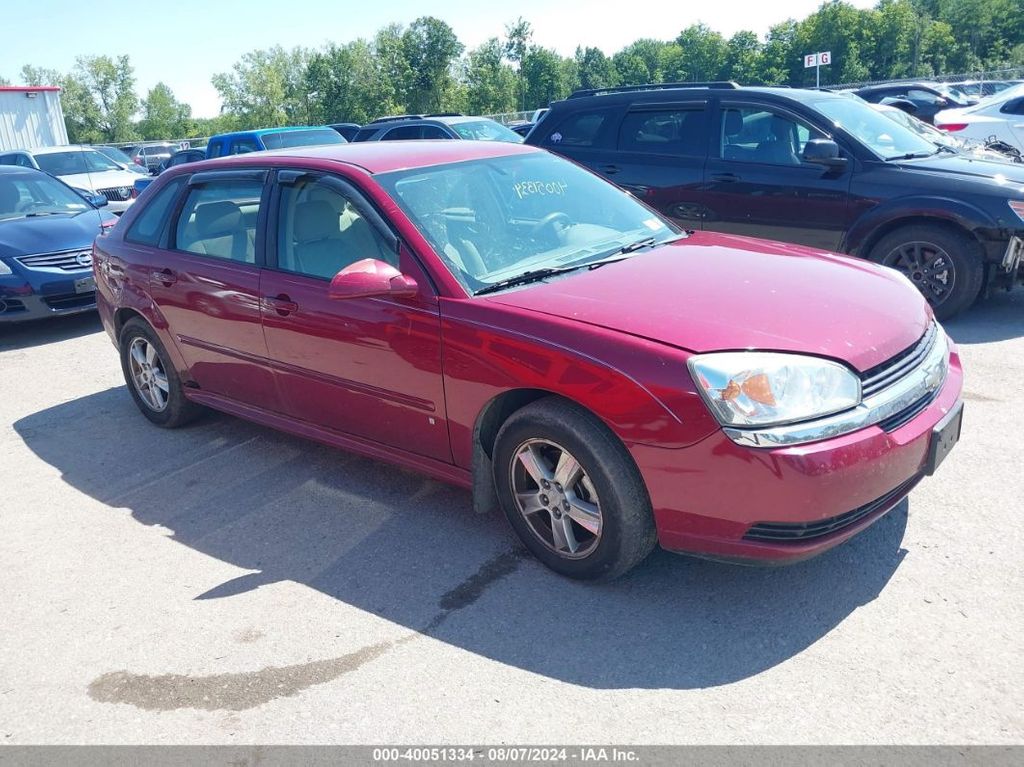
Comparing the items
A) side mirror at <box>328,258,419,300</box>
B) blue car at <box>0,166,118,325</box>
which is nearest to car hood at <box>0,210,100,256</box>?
blue car at <box>0,166,118,325</box>

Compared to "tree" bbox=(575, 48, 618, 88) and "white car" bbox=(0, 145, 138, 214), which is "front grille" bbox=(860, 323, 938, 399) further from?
"tree" bbox=(575, 48, 618, 88)

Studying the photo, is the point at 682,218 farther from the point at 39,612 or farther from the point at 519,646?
the point at 39,612

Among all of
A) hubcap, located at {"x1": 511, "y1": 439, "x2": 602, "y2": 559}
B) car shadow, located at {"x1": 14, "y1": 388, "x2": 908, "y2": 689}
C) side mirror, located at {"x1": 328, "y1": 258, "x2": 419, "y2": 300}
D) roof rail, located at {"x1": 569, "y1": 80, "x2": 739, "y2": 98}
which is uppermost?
roof rail, located at {"x1": 569, "y1": 80, "x2": 739, "y2": 98}

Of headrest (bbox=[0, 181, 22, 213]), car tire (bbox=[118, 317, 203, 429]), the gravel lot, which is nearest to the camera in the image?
the gravel lot

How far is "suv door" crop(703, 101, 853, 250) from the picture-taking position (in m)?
6.75

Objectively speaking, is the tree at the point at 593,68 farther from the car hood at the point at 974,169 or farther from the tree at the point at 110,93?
the car hood at the point at 974,169

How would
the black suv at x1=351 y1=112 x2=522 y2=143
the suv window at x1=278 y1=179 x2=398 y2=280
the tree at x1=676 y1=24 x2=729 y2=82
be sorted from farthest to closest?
the tree at x1=676 y1=24 x2=729 y2=82
the black suv at x1=351 y1=112 x2=522 y2=143
the suv window at x1=278 y1=179 x2=398 y2=280

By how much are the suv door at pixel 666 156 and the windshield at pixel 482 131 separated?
7.16m

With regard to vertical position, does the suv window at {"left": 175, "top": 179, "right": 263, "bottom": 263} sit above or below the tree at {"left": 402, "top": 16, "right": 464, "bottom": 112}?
below

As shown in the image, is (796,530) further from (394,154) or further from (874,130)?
(874,130)

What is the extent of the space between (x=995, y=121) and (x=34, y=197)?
12.3m

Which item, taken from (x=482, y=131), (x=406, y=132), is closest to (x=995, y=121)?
(x=482, y=131)

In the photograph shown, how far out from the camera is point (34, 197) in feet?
30.9

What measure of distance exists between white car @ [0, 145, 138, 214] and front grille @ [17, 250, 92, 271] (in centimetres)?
790
